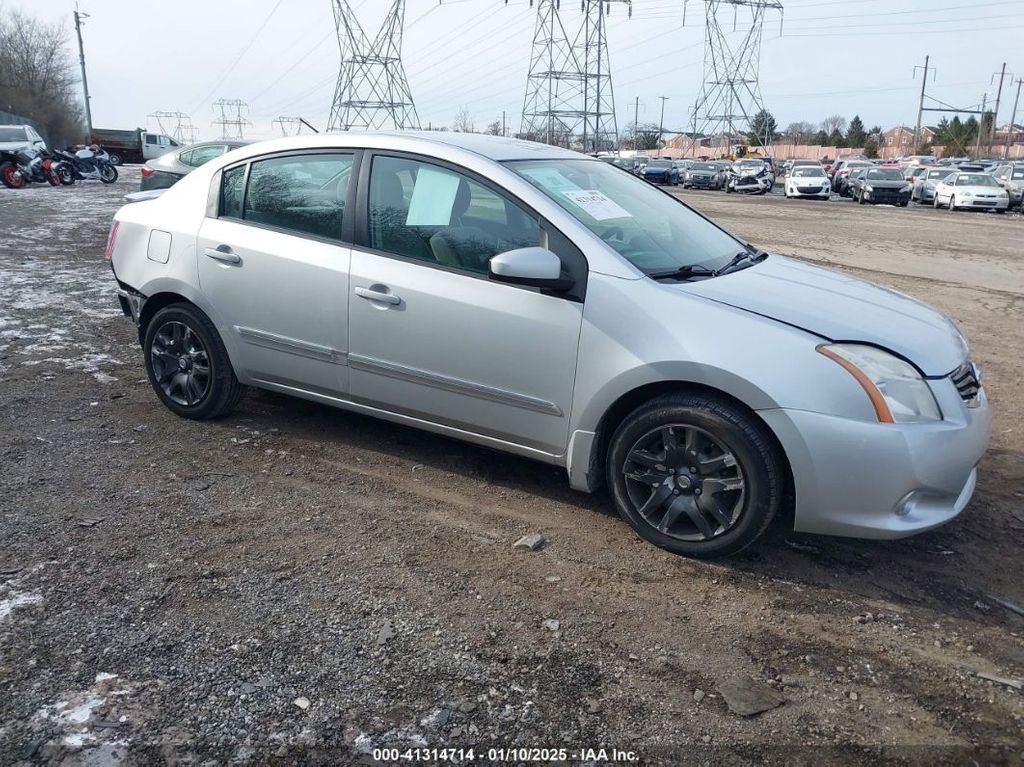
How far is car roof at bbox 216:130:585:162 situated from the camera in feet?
13.4

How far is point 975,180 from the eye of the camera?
28.2 meters

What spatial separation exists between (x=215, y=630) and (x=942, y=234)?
62.1 feet

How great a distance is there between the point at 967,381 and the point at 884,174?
32037 millimetres

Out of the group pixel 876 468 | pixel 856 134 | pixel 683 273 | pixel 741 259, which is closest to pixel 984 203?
pixel 741 259

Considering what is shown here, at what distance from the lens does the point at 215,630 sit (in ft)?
9.48

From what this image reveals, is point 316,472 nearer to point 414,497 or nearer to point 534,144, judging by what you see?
point 414,497

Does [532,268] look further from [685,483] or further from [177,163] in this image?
[177,163]

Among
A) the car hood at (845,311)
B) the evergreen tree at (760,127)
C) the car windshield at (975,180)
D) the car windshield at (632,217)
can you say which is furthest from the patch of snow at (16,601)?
the evergreen tree at (760,127)

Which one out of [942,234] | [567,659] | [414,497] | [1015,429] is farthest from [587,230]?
[942,234]

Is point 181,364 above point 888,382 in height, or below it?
below

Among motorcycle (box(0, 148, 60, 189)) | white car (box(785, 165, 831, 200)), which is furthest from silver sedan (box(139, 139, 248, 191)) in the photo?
white car (box(785, 165, 831, 200))

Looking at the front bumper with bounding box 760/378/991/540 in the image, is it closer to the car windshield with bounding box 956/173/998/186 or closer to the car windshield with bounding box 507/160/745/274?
the car windshield with bounding box 507/160/745/274

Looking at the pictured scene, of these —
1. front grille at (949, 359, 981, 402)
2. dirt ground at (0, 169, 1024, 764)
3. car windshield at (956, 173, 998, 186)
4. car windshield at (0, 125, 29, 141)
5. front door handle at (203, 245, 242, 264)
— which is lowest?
dirt ground at (0, 169, 1024, 764)

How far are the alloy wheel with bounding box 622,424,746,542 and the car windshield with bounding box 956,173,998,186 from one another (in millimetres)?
29693
